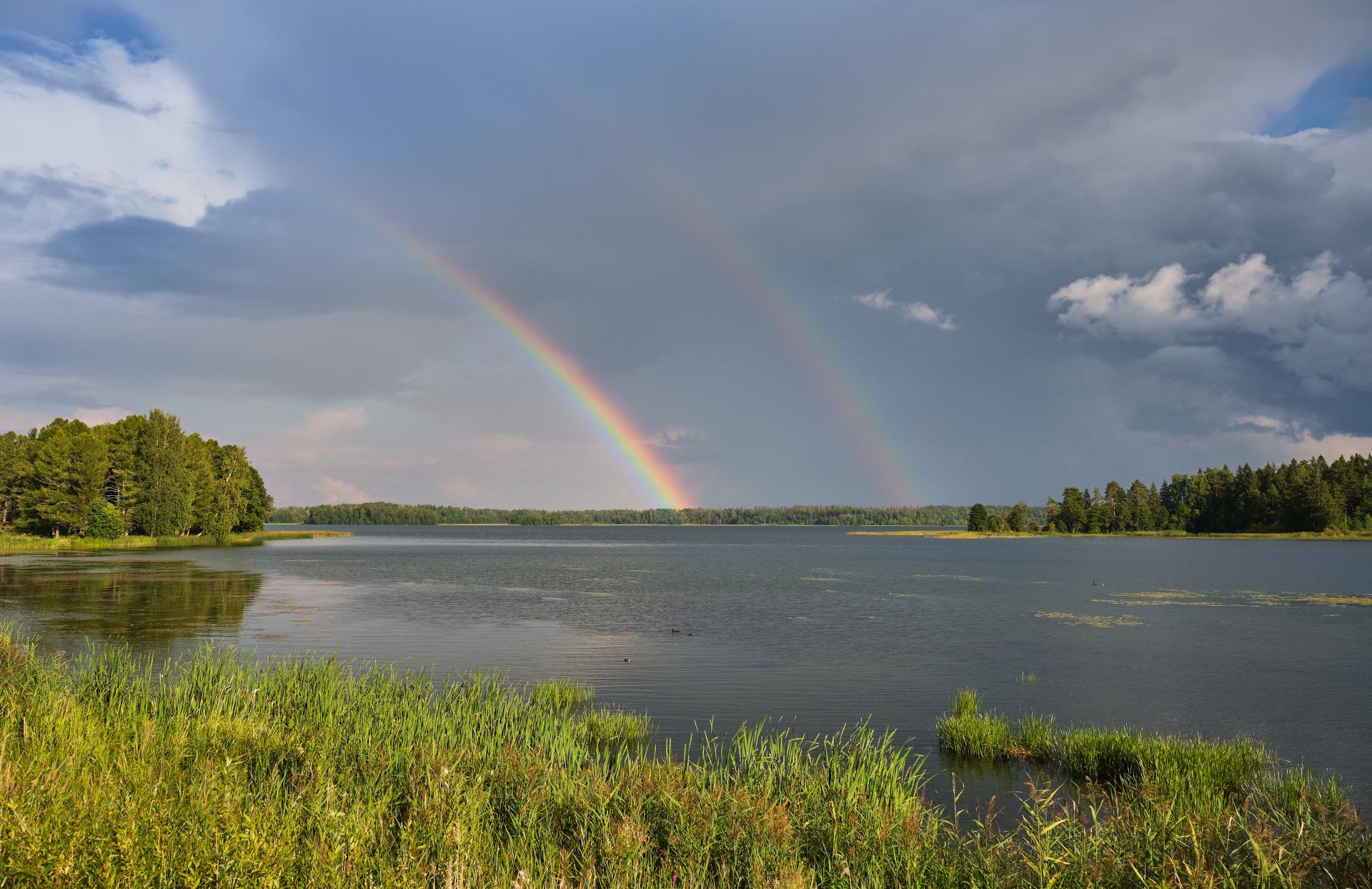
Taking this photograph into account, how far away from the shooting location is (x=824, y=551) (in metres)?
118

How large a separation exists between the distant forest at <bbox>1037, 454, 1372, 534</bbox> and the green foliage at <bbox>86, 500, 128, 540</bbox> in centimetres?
18788

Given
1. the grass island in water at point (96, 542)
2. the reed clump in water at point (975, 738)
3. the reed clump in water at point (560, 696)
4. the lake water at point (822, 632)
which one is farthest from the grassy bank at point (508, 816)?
the grass island in water at point (96, 542)

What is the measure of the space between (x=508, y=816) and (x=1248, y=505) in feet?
635

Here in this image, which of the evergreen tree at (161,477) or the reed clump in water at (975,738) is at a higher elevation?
the evergreen tree at (161,477)

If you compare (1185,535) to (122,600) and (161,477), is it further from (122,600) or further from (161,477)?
(122,600)

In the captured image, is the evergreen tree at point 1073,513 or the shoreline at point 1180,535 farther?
the evergreen tree at point 1073,513

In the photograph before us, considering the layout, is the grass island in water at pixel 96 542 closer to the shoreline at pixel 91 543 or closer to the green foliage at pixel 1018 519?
the shoreline at pixel 91 543

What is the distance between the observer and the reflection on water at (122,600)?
29.0 meters

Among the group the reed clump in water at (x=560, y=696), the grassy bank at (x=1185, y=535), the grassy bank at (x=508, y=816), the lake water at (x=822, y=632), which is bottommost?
the grassy bank at (x=1185, y=535)

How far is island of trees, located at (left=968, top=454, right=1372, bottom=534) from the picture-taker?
494ft

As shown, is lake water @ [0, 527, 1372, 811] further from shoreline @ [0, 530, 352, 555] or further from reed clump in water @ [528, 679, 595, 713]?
shoreline @ [0, 530, 352, 555]

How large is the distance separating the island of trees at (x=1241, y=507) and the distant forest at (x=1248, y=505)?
0.45ft

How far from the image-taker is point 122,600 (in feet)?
Answer: 128

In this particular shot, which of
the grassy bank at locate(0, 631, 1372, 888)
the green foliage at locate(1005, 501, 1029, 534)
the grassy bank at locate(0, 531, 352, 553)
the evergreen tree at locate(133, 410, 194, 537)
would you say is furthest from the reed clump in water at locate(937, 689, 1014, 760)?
the green foliage at locate(1005, 501, 1029, 534)
